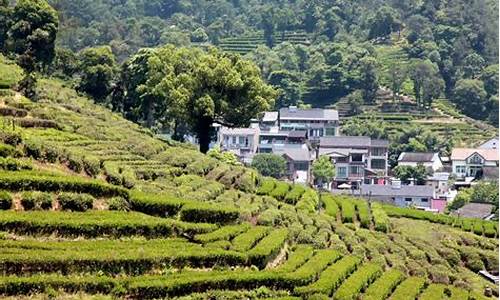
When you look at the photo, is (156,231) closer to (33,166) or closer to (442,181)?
(33,166)

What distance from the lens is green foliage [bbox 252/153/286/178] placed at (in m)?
61.4

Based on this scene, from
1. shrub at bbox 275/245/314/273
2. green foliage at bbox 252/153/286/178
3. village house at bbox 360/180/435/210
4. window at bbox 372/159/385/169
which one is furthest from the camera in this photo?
window at bbox 372/159/385/169

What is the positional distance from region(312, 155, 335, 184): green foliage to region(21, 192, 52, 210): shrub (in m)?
43.6

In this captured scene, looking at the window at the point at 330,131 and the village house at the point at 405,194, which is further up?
the window at the point at 330,131

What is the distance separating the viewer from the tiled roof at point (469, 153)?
228 ft

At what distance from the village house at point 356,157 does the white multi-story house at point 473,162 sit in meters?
5.82

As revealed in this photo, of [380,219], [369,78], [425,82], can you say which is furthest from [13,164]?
[369,78]

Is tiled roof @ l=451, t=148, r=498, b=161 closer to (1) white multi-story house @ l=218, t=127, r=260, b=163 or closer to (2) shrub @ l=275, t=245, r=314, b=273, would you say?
(1) white multi-story house @ l=218, t=127, r=260, b=163

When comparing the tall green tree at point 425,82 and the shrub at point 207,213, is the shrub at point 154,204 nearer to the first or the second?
the shrub at point 207,213

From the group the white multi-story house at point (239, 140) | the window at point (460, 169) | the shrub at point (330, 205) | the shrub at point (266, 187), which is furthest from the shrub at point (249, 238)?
the window at point (460, 169)

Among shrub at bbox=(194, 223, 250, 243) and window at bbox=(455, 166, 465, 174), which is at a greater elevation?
window at bbox=(455, 166, 465, 174)

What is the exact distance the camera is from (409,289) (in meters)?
23.2

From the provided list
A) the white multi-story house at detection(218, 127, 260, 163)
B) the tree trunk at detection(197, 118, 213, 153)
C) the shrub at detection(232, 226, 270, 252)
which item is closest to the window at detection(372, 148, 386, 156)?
the white multi-story house at detection(218, 127, 260, 163)

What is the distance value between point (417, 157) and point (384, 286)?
5016 centimetres
